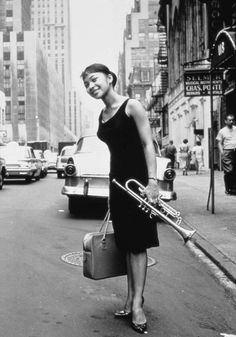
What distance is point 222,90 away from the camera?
1020cm

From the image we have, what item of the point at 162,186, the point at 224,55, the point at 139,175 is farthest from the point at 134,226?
the point at 162,186

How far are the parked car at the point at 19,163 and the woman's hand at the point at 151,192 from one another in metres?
17.8

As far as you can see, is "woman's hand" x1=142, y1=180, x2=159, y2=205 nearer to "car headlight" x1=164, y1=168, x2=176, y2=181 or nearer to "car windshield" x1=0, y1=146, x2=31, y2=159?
"car headlight" x1=164, y1=168, x2=176, y2=181

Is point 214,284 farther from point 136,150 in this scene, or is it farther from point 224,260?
point 136,150

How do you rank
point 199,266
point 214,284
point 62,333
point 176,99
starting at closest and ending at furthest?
point 62,333, point 214,284, point 199,266, point 176,99

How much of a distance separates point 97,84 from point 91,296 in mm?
1871

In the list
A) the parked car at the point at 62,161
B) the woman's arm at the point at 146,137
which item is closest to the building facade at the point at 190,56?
the parked car at the point at 62,161

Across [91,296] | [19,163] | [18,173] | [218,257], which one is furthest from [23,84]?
[91,296]

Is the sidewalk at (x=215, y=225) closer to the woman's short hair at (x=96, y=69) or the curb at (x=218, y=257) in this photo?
the curb at (x=218, y=257)

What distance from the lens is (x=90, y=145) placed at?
11.5 m

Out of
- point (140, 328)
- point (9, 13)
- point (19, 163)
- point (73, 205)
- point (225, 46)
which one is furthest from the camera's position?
point (9, 13)

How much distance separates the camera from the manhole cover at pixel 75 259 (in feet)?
19.1

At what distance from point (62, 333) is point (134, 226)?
90cm

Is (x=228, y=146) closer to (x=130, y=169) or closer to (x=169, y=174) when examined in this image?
(x=169, y=174)
